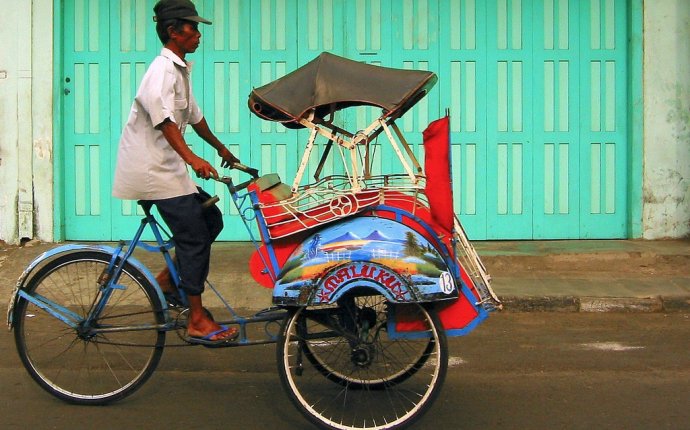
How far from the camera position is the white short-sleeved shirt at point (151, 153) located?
4574 millimetres

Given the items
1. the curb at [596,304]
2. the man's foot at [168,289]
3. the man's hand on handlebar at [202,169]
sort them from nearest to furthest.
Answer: the man's hand on handlebar at [202,169] → the man's foot at [168,289] → the curb at [596,304]

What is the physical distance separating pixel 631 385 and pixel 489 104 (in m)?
4.43

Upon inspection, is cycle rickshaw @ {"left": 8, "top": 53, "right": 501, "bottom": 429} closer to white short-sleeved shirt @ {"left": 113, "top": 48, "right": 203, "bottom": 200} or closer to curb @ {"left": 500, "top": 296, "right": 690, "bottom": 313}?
white short-sleeved shirt @ {"left": 113, "top": 48, "right": 203, "bottom": 200}

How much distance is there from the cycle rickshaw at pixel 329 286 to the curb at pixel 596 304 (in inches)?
96.0

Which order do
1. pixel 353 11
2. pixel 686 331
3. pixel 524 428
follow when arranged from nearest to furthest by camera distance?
pixel 524 428, pixel 686 331, pixel 353 11

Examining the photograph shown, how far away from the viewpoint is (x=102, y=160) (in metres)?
9.09

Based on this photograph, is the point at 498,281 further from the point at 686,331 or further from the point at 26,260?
the point at 26,260

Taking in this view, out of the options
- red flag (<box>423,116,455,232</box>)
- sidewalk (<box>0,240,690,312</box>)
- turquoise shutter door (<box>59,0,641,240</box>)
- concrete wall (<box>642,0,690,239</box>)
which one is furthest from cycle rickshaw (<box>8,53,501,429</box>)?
concrete wall (<box>642,0,690,239</box>)

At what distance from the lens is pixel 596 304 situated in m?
7.24

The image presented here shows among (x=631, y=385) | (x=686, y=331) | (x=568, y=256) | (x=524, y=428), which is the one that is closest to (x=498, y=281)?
(x=568, y=256)

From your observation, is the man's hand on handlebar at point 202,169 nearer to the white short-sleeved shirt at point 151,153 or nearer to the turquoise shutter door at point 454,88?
the white short-sleeved shirt at point 151,153

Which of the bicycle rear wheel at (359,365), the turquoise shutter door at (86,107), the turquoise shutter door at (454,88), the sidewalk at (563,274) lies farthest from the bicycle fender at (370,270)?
the turquoise shutter door at (86,107)

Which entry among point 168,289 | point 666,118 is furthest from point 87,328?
point 666,118

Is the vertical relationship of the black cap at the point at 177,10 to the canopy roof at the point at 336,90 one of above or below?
above
